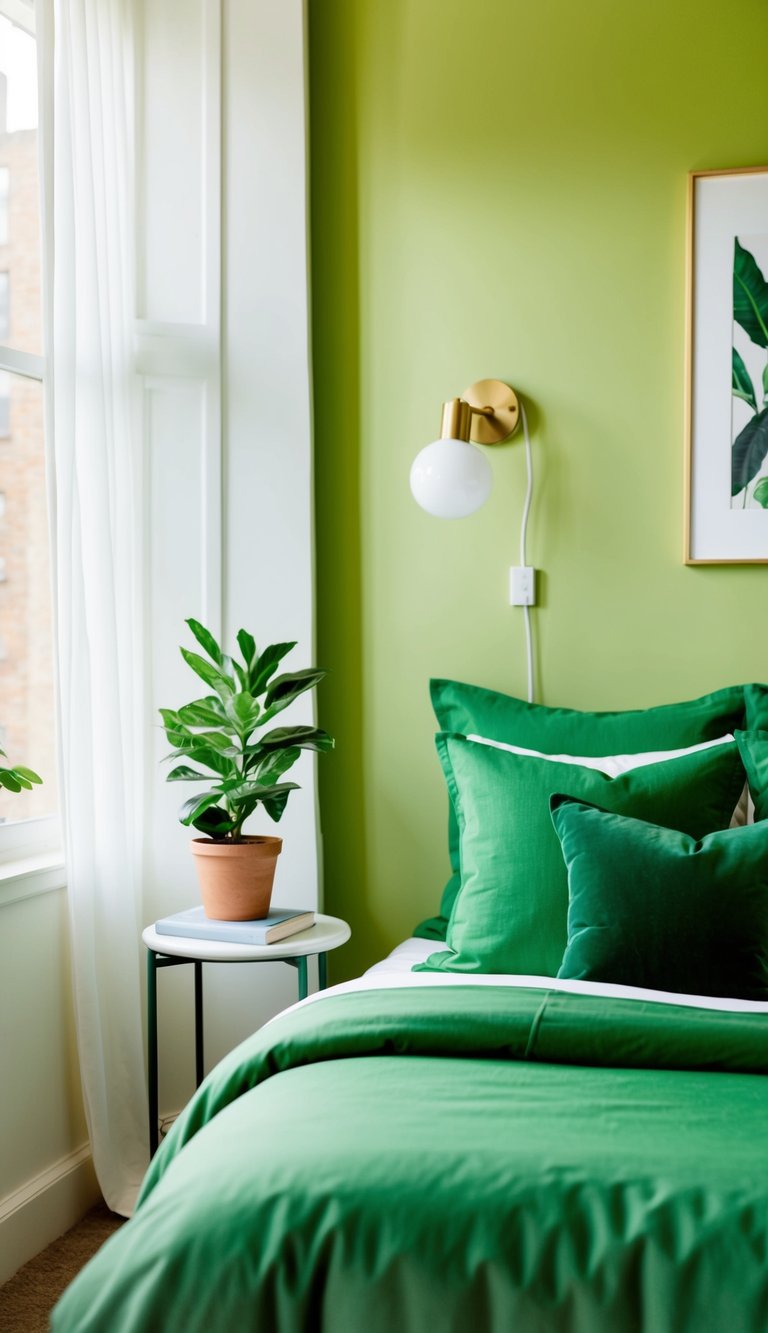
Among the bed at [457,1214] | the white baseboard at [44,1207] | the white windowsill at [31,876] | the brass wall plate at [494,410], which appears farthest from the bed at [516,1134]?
the brass wall plate at [494,410]

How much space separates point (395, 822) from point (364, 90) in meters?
1.82

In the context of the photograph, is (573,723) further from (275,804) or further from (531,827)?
(275,804)

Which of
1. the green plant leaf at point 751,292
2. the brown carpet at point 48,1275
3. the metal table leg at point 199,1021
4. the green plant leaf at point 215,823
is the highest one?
the green plant leaf at point 751,292

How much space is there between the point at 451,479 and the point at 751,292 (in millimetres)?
855

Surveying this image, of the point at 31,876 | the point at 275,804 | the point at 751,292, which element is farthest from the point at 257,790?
the point at 751,292

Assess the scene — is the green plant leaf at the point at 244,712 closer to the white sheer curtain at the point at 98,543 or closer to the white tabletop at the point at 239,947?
the white sheer curtain at the point at 98,543

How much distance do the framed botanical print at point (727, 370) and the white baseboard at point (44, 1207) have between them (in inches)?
76.6

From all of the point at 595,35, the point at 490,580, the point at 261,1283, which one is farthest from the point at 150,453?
the point at 261,1283

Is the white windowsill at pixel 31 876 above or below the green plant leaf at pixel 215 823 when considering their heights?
below

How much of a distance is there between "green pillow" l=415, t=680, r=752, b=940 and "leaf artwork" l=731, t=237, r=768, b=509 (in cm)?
49

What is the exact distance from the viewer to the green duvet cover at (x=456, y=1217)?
1.13 metres

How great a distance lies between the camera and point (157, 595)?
9.00 ft

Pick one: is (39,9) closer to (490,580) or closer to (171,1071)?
(490,580)

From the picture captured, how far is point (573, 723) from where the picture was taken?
2502mm
